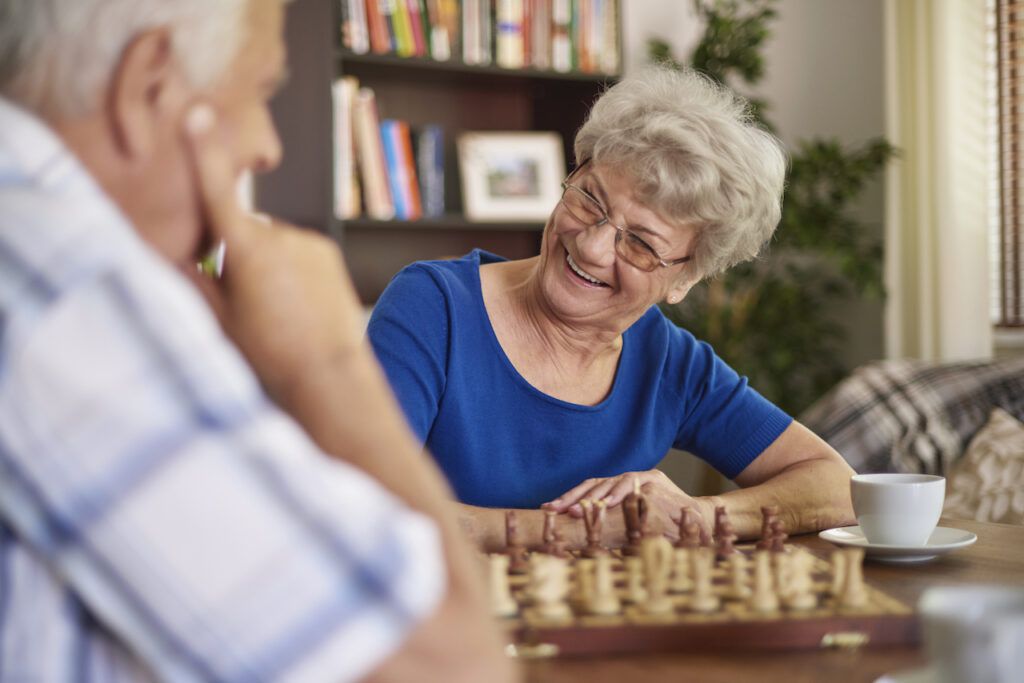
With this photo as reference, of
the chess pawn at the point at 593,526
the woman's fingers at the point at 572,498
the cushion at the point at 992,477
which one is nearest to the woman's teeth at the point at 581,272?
the woman's fingers at the point at 572,498

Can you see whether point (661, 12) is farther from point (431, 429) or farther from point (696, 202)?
point (431, 429)

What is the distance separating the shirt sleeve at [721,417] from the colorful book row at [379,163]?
1.62 m

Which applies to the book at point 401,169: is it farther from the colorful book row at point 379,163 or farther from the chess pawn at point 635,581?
the chess pawn at point 635,581

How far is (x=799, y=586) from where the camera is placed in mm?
999

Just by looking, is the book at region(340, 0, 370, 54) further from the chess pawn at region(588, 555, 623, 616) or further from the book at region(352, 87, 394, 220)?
the chess pawn at region(588, 555, 623, 616)

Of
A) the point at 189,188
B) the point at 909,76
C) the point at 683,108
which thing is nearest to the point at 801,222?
the point at 909,76

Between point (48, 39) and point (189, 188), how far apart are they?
12 cm

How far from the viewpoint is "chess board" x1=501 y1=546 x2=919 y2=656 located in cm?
92

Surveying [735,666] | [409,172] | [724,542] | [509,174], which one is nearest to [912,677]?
[735,666]

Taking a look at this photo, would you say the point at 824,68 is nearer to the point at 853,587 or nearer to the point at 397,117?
the point at 397,117

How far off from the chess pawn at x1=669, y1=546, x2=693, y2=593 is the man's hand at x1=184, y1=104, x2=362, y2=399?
0.43m

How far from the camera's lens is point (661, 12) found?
411cm

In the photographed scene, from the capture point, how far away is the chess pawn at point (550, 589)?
0.95m

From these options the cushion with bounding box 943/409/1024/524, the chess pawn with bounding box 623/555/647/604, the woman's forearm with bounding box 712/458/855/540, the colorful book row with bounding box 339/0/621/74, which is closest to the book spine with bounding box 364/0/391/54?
the colorful book row with bounding box 339/0/621/74
